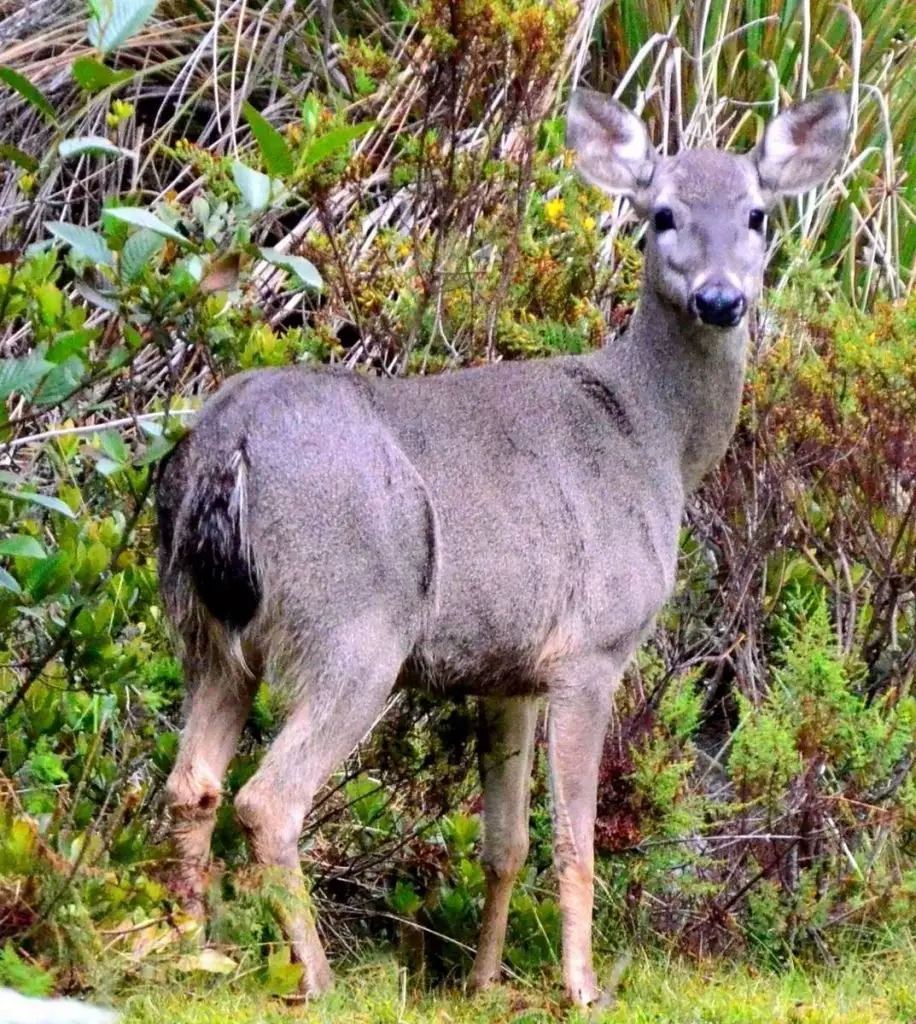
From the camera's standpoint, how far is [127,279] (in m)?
4.96

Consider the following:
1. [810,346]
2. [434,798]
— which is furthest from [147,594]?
[810,346]

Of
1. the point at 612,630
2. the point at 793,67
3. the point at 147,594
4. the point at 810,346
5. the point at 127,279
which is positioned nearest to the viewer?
the point at 127,279

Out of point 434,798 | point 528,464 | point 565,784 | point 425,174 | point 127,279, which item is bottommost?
point 434,798

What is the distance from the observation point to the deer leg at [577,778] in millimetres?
5734

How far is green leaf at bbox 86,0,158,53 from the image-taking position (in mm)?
4422

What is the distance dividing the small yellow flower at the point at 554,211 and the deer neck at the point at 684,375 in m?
0.89

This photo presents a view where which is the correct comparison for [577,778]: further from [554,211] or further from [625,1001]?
[554,211]

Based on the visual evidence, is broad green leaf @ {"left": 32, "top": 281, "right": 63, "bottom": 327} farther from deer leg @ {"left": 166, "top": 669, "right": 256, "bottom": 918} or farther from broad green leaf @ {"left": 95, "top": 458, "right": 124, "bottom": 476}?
→ deer leg @ {"left": 166, "top": 669, "right": 256, "bottom": 918}

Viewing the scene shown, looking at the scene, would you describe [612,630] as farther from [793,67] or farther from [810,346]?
[793,67]

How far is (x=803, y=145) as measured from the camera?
21.6 ft

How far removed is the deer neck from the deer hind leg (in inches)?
56.4

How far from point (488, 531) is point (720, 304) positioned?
40.7 inches

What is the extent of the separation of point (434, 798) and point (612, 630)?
1222 mm

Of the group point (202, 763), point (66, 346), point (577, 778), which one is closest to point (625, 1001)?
point (577, 778)
